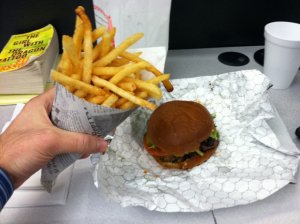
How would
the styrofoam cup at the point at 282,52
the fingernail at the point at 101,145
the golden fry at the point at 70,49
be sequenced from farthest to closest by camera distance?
1. the styrofoam cup at the point at 282,52
2. the fingernail at the point at 101,145
3. the golden fry at the point at 70,49

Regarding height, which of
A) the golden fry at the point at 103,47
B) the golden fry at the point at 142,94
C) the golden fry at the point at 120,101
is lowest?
the golden fry at the point at 120,101

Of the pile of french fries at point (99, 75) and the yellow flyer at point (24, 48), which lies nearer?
the pile of french fries at point (99, 75)

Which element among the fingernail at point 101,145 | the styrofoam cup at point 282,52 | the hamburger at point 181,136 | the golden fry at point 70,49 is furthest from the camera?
the styrofoam cup at point 282,52

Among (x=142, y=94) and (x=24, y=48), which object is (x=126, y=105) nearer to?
(x=142, y=94)

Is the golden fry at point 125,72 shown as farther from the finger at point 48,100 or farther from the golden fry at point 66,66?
the finger at point 48,100

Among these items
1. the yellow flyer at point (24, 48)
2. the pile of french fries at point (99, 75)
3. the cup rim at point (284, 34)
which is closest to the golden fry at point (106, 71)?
the pile of french fries at point (99, 75)

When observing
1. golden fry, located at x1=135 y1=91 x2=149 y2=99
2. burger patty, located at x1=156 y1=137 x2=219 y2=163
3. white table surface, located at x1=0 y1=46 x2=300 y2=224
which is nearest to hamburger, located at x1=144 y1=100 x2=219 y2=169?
burger patty, located at x1=156 y1=137 x2=219 y2=163

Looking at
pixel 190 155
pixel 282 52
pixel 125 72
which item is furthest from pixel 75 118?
pixel 282 52
